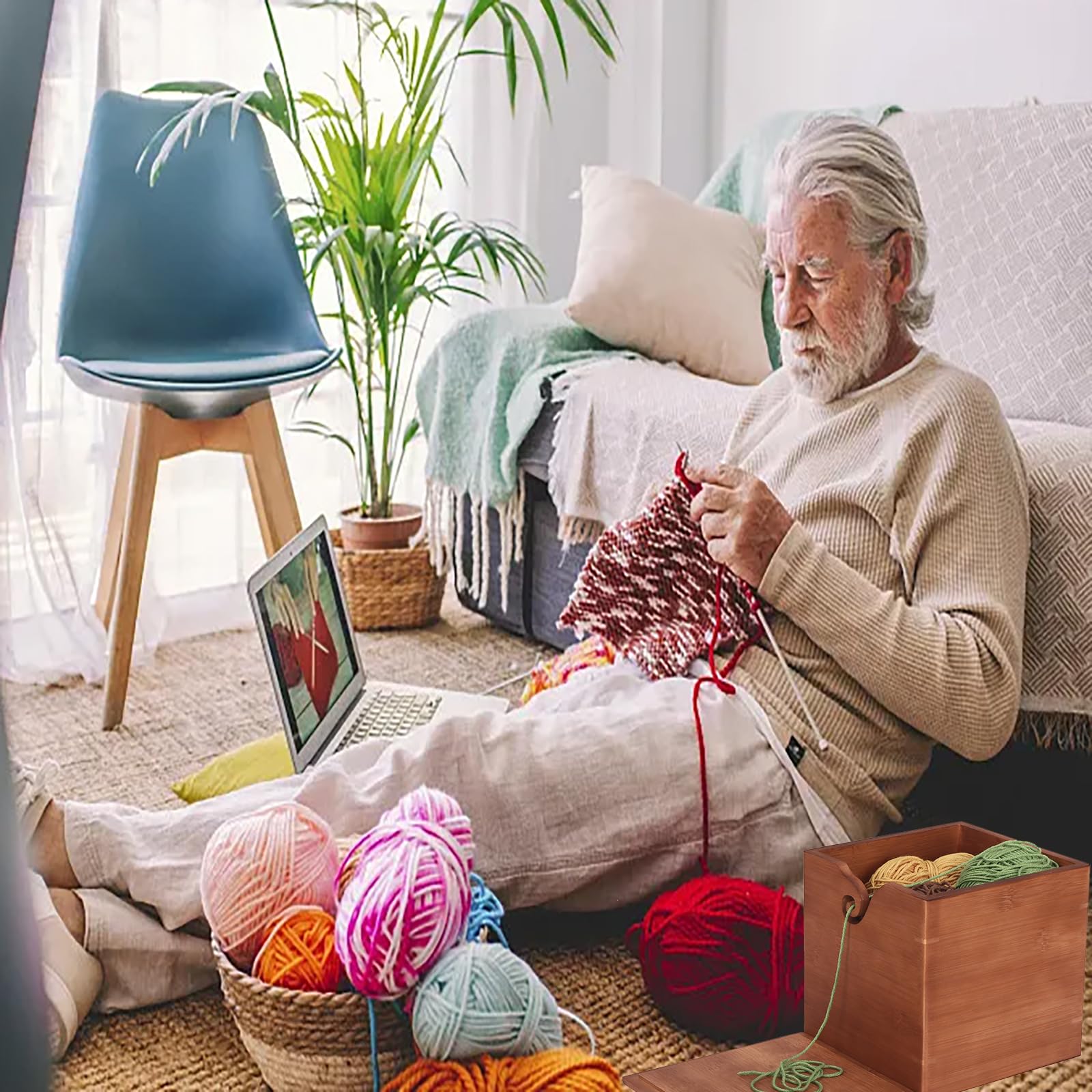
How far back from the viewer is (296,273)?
9.29 feet

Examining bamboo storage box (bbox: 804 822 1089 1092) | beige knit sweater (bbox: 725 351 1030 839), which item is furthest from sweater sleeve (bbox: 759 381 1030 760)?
bamboo storage box (bbox: 804 822 1089 1092)

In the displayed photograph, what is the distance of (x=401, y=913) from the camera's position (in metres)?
1.24

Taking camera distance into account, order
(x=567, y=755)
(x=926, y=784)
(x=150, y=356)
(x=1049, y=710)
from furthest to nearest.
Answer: (x=150, y=356), (x=926, y=784), (x=1049, y=710), (x=567, y=755)

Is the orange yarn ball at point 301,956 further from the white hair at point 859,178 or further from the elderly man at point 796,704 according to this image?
the white hair at point 859,178

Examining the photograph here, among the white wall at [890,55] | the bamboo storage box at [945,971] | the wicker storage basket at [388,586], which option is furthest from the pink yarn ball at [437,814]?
the white wall at [890,55]

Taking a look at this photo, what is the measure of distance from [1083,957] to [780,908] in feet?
Result: 0.89

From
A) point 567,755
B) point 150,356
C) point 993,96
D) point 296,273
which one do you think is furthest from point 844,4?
point 567,755

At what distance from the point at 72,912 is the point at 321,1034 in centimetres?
30

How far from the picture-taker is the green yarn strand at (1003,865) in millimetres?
1294

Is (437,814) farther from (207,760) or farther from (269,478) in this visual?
(269,478)

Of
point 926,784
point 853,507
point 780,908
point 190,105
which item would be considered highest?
point 190,105

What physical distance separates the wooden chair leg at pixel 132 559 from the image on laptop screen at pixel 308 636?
1.83 feet

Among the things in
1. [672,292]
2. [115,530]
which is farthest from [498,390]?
[115,530]

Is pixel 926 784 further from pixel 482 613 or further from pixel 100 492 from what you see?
pixel 100 492
